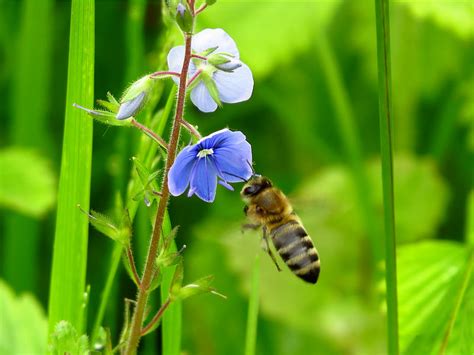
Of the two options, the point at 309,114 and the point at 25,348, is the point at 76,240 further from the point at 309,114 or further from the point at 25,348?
the point at 309,114

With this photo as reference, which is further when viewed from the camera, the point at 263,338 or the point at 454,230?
the point at 454,230

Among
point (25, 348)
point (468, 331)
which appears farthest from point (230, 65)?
point (25, 348)

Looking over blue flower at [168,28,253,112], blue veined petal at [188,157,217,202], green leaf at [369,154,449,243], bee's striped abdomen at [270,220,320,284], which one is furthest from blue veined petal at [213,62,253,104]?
green leaf at [369,154,449,243]

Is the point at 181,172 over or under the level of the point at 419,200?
over

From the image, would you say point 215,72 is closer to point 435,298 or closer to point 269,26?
point 435,298

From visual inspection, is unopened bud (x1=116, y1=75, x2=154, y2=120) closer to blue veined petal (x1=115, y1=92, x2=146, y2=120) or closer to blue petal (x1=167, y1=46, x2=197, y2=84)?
blue veined petal (x1=115, y1=92, x2=146, y2=120)

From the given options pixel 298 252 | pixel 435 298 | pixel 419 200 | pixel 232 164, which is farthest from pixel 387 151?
pixel 419 200
